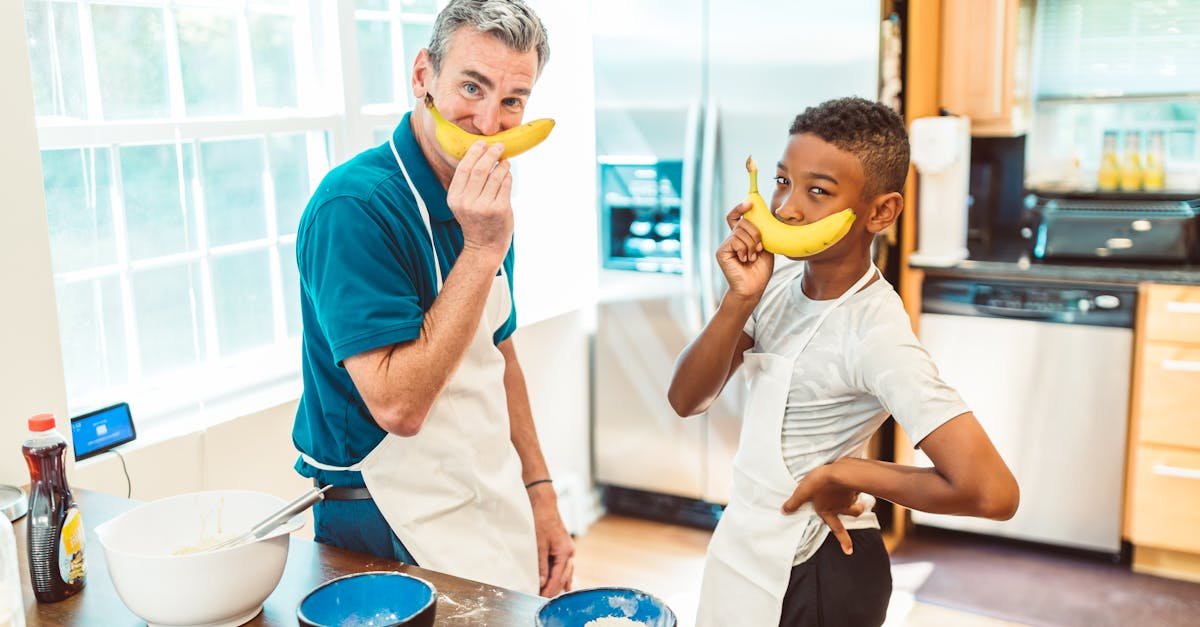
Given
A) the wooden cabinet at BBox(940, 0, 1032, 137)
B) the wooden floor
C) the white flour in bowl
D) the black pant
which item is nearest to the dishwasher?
the wooden floor

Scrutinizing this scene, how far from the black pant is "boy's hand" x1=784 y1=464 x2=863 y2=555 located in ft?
0.13

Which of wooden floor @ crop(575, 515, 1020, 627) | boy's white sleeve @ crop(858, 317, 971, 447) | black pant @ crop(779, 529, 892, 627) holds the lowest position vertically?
wooden floor @ crop(575, 515, 1020, 627)

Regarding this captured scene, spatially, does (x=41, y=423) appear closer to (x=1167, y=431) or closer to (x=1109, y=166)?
(x=1167, y=431)

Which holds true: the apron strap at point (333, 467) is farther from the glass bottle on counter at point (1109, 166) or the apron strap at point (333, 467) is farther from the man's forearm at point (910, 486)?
the glass bottle on counter at point (1109, 166)

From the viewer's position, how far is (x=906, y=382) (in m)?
1.32

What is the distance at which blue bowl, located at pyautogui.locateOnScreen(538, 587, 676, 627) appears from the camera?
1.11 m

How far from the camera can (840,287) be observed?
1.48m

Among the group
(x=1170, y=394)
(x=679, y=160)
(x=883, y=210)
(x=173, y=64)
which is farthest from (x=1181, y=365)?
(x=173, y=64)

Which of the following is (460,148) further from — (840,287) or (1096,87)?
(1096,87)

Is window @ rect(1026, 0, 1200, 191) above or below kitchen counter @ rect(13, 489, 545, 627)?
above

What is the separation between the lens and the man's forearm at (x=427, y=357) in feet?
4.43

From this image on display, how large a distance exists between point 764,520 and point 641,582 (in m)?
1.95

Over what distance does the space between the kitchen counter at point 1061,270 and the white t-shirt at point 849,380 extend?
2.10m

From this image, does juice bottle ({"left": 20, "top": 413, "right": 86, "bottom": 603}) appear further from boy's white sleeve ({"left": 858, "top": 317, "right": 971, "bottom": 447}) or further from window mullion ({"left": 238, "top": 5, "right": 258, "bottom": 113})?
window mullion ({"left": 238, "top": 5, "right": 258, "bottom": 113})
